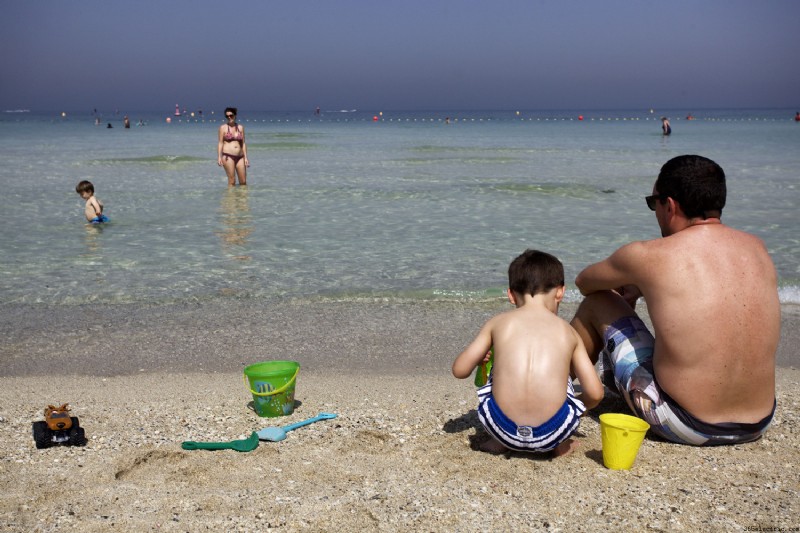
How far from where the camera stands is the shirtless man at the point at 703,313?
3285 mm

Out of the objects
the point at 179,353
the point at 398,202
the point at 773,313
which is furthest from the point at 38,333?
the point at 398,202

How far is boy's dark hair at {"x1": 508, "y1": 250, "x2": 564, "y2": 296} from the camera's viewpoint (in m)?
3.40

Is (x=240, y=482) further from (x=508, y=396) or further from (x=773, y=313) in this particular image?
(x=773, y=313)

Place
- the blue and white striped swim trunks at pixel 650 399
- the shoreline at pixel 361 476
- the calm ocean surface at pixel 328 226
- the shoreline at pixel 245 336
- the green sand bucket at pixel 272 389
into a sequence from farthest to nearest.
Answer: the calm ocean surface at pixel 328 226, the shoreline at pixel 245 336, the green sand bucket at pixel 272 389, the blue and white striped swim trunks at pixel 650 399, the shoreline at pixel 361 476

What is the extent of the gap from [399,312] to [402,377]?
1676 mm

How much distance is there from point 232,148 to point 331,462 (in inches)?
500

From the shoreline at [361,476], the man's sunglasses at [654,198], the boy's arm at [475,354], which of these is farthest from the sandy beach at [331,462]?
the man's sunglasses at [654,198]

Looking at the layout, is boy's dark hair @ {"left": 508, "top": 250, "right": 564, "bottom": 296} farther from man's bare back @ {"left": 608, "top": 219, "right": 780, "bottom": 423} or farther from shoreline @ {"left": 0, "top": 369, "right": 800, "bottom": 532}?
shoreline @ {"left": 0, "top": 369, "right": 800, "bottom": 532}

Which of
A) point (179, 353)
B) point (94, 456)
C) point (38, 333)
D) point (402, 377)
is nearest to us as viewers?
point (94, 456)

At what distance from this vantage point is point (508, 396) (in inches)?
131

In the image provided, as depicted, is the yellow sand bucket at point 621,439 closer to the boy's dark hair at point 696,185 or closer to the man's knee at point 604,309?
the man's knee at point 604,309

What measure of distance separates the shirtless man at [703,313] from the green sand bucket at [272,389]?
5.96 ft

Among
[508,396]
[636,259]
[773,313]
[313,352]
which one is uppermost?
[636,259]

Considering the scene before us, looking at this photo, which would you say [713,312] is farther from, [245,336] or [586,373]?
[245,336]
